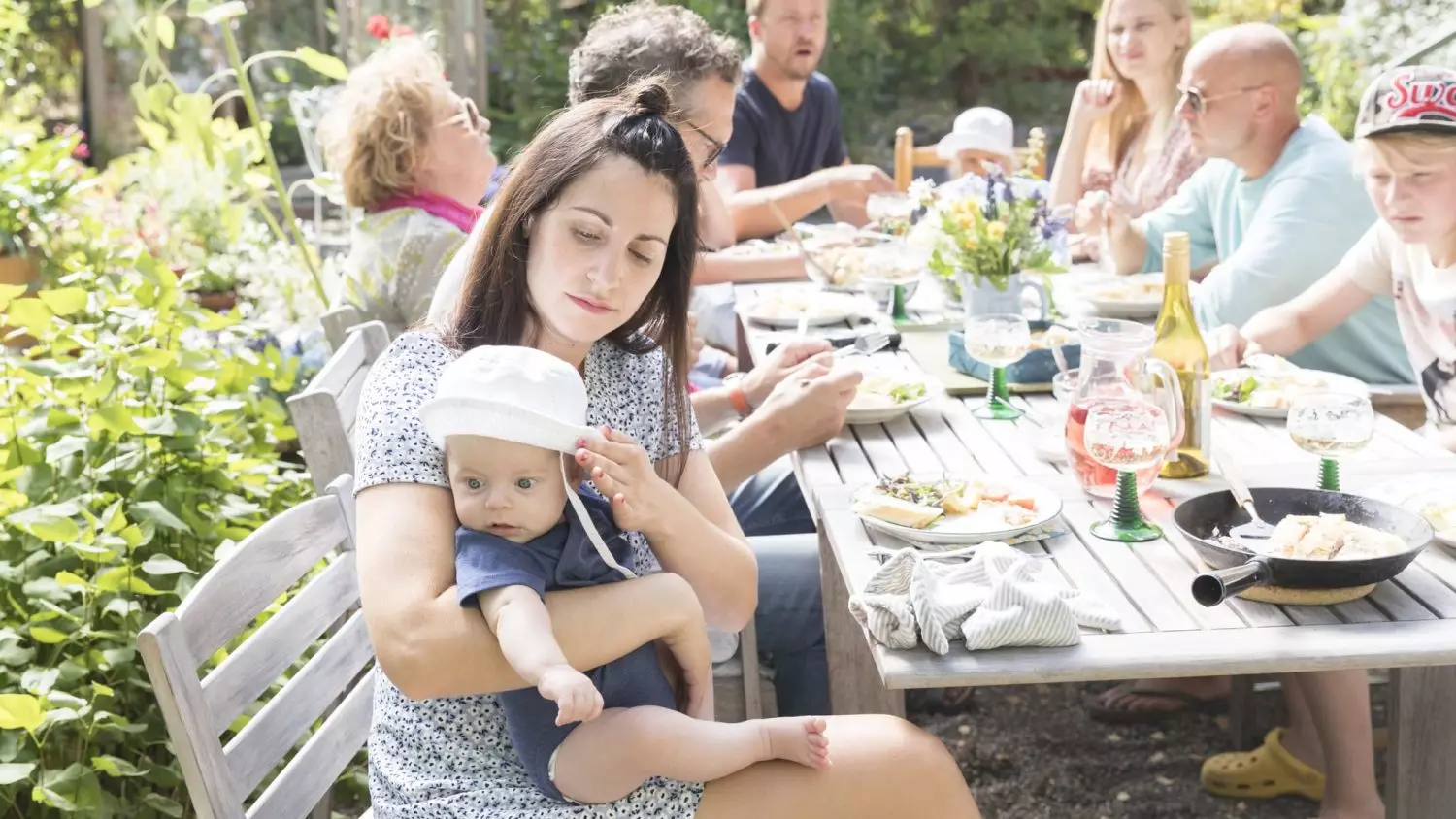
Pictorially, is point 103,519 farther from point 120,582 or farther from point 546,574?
point 546,574

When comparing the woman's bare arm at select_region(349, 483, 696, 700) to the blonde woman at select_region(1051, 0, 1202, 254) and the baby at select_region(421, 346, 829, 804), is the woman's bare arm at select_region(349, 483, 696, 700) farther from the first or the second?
the blonde woman at select_region(1051, 0, 1202, 254)

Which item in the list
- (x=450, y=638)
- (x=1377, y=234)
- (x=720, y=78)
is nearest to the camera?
(x=450, y=638)

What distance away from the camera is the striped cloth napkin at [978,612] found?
1515 mm

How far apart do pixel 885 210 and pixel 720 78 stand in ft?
2.93

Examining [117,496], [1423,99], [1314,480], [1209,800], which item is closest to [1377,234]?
[1423,99]

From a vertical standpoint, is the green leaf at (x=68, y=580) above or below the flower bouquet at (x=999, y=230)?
below

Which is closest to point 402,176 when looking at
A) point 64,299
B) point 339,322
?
point 339,322

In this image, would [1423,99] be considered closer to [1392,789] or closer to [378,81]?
[1392,789]

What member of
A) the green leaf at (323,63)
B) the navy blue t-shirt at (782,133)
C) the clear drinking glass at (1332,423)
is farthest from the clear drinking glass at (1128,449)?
the navy blue t-shirt at (782,133)

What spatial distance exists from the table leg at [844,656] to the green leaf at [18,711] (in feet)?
3.44

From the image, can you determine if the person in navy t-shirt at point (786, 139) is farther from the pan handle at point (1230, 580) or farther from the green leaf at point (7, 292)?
the pan handle at point (1230, 580)

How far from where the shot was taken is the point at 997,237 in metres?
2.81

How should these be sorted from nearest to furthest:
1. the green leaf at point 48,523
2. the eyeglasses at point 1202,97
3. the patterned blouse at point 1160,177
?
the green leaf at point 48,523
the eyeglasses at point 1202,97
the patterned blouse at point 1160,177

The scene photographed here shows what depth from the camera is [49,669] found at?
6.54ft
